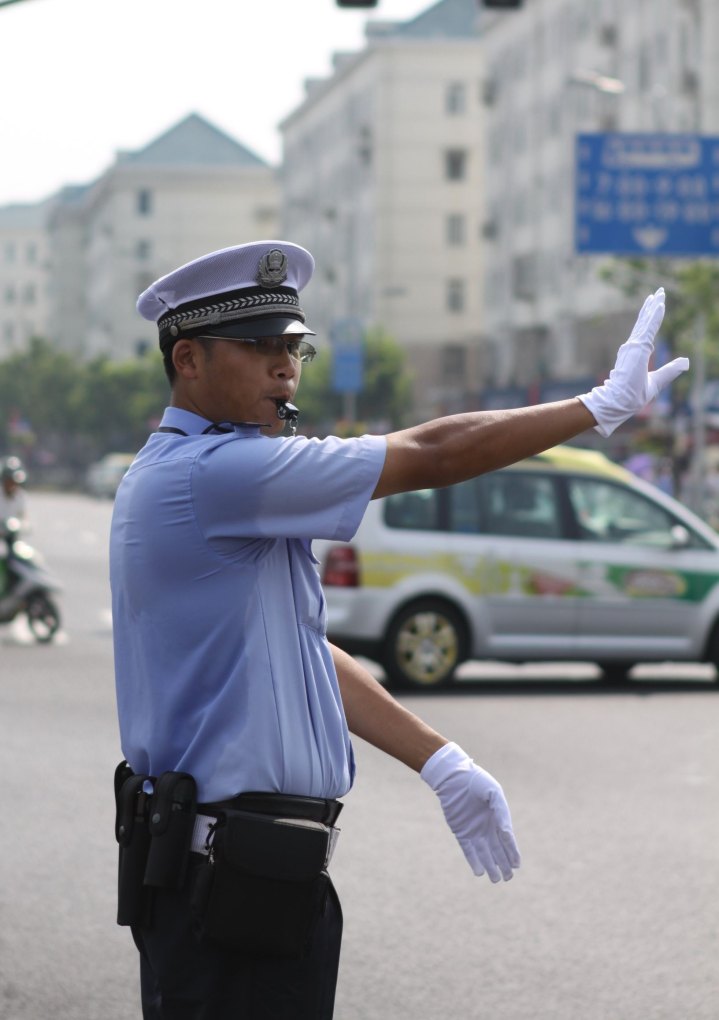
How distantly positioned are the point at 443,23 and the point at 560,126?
78.6 ft

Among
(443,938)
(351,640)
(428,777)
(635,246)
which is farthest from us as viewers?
(635,246)

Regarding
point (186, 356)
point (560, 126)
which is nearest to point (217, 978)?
point (186, 356)

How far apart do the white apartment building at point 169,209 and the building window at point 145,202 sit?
0.21ft

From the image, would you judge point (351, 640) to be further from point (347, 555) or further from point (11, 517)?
point (11, 517)

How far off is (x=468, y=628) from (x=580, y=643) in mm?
880

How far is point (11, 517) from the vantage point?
1877cm

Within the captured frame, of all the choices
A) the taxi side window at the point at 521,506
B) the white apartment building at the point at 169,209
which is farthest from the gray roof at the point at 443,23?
the taxi side window at the point at 521,506

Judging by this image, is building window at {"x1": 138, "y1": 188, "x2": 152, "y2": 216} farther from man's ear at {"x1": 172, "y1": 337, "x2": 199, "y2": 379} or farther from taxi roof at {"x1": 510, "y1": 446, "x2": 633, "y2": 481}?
man's ear at {"x1": 172, "y1": 337, "x2": 199, "y2": 379}

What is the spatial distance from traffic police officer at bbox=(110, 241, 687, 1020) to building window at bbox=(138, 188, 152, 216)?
421ft

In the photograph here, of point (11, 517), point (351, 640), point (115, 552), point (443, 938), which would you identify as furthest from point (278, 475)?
point (11, 517)

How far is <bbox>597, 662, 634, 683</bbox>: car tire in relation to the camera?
15.7 meters

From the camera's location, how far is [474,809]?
331 cm

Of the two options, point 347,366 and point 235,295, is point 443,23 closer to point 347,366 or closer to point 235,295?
point 347,366

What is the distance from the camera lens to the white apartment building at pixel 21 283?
631 feet
